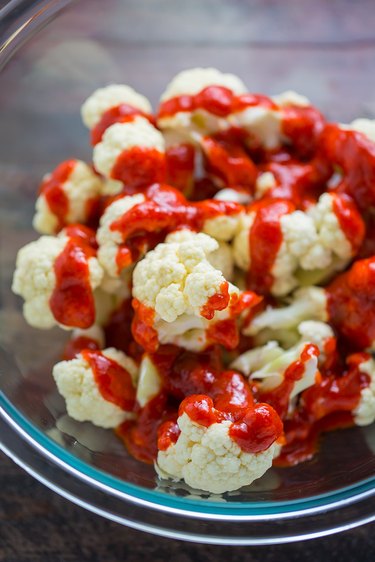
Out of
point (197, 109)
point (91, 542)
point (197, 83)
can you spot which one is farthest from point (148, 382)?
point (197, 83)

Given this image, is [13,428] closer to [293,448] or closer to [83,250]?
[83,250]

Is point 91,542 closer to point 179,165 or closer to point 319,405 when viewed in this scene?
point 319,405

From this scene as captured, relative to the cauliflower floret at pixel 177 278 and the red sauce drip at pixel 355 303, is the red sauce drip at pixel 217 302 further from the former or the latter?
the red sauce drip at pixel 355 303

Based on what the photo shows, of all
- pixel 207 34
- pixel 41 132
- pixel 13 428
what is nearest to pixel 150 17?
pixel 207 34

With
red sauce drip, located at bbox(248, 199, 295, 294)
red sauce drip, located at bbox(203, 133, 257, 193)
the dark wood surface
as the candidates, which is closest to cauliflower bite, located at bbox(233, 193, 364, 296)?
red sauce drip, located at bbox(248, 199, 295, 294)

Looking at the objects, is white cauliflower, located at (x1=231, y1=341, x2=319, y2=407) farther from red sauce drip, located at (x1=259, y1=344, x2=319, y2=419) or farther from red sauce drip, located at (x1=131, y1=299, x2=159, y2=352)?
red sauce drip, located at (x1=131, y1=299, x2=159, y2=352)

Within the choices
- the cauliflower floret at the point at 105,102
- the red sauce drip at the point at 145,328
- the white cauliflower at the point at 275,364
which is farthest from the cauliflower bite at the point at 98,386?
the cauliflower floret at the point at 105,102
